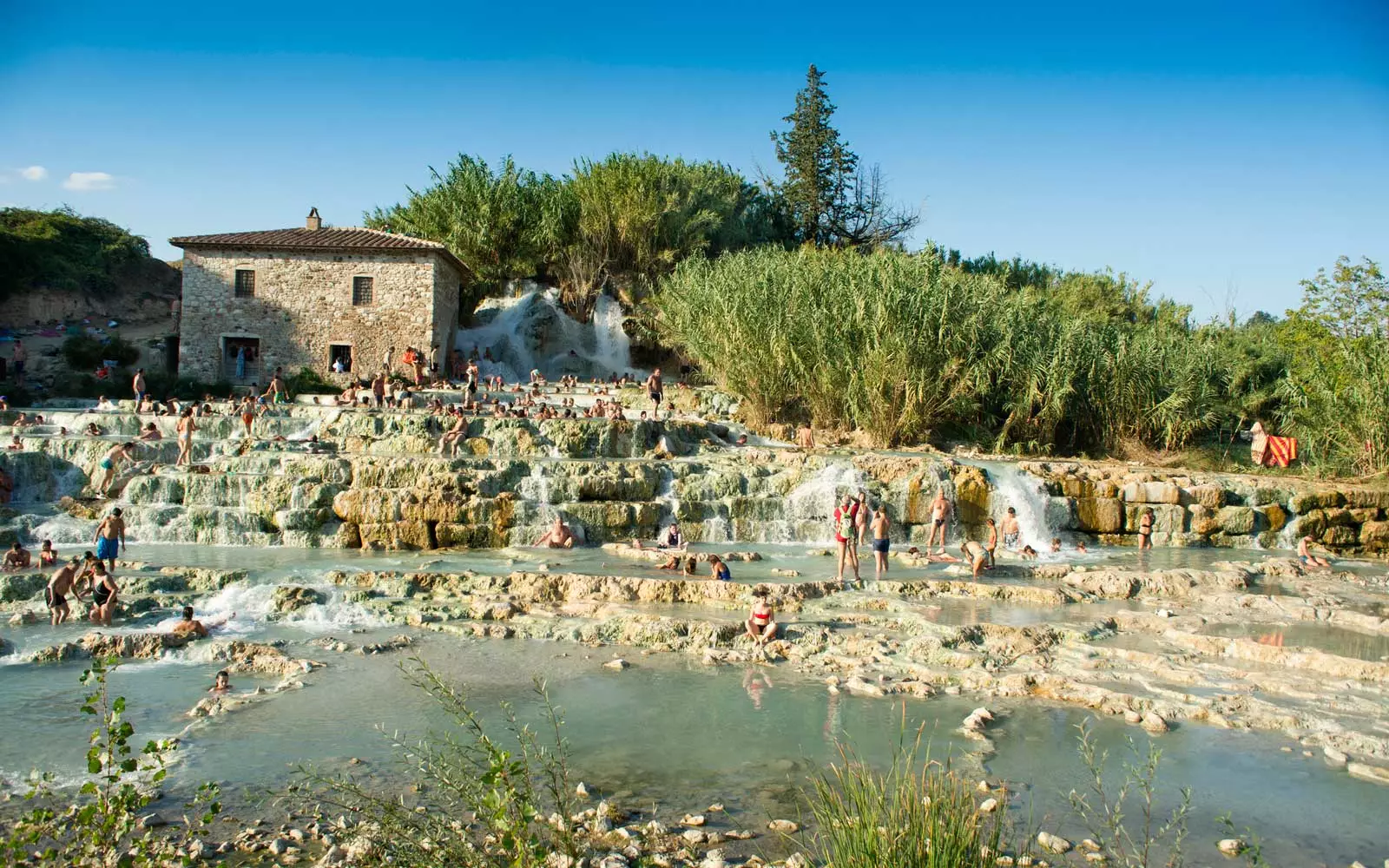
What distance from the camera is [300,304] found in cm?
2669

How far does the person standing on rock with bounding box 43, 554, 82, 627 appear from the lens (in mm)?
10383

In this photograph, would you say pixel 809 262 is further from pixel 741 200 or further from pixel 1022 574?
pixel 1022 574

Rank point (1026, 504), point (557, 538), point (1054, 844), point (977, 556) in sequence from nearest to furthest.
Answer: point (1054, 844)
point (977, 556)
point (557, 538)
point (1026, 504)

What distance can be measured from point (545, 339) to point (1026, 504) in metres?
20.0

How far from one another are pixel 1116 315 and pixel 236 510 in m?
34.7

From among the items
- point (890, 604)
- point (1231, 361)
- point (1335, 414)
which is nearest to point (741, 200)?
point (1231, 361)

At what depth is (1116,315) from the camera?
38.4 m

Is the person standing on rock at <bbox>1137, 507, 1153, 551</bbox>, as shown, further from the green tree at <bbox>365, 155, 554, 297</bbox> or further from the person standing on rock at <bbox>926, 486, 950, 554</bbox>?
the green tree at <bbox>365, 155, 554, 297</bbox>

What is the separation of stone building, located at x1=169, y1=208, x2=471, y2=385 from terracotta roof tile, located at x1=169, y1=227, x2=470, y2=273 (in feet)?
0.12

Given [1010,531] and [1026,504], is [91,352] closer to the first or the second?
[1010,531]

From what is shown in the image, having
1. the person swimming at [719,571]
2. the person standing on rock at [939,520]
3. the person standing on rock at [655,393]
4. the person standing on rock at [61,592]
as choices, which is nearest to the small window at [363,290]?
the person standing on rock at [655,393]

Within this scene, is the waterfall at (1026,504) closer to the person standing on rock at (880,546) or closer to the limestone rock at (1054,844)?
the person standing on rock at (880,546)

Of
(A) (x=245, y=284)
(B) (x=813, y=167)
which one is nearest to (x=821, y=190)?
(B) (x=813, y=167)

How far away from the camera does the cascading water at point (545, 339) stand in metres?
31.7
